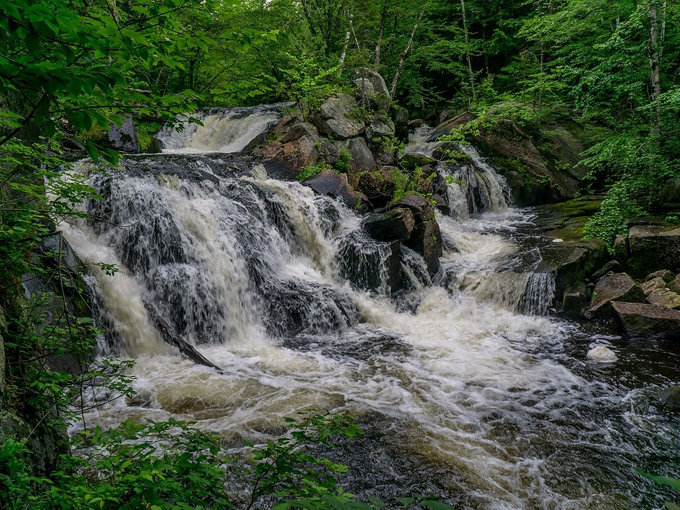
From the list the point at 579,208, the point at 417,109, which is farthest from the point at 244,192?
the point at 417,109

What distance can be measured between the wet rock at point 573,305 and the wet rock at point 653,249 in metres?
1.82

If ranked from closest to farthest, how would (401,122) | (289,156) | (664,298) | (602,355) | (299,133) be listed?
(602,355) < (664,298) < (289,156) < (299,133) < (401,122)

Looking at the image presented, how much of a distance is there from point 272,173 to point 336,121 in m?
3.42

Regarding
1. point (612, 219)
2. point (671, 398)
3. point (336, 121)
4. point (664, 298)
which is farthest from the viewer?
point (336, 121)

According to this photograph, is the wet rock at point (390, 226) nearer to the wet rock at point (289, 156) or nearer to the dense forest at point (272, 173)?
the dense forest at point (272, 173)

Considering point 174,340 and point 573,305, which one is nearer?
point 174,340

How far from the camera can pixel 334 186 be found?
11.3 m

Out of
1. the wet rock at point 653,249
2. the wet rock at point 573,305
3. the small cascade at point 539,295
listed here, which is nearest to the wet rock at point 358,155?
the small cascade at point 539,295

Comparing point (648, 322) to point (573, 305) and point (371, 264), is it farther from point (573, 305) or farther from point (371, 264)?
point (371, 264)

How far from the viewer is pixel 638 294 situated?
8.05m

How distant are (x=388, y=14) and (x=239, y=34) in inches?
728

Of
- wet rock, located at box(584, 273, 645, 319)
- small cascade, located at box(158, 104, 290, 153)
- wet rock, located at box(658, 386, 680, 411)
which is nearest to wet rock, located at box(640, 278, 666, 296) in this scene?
wet rock, located at box(584, 273, 645, 319)

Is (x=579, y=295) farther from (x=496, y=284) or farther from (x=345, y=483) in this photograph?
(x=345, y=483)

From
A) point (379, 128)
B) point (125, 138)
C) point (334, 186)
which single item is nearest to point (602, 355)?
point (334, 186)
